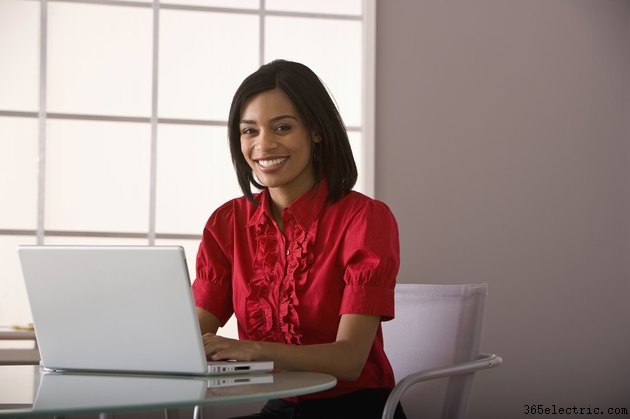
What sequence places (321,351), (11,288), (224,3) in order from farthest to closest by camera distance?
(224,3) < (11,288) < (321,351)

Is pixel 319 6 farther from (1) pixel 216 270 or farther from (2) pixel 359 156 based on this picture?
(1) pixel 216 270

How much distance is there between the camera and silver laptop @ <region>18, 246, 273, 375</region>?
1.44 meters

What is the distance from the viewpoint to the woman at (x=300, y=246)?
1946 mm

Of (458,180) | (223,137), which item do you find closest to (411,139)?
(458,180)

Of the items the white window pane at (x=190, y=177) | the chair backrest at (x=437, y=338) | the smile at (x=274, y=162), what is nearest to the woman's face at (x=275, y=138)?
the smile at (x=274, y=162)

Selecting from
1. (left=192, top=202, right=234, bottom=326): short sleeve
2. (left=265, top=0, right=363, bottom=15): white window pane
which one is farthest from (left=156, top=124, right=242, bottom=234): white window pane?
(left=192, top=202, right=234, bottom=326): short sleeve

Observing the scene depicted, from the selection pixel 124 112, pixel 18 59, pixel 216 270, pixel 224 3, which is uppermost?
pixel 224 3

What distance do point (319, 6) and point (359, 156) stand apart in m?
0.69

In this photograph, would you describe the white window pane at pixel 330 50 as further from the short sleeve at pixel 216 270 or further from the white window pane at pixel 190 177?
the short sleeve at pixel 216 270

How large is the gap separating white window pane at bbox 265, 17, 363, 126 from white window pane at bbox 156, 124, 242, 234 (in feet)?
1.61

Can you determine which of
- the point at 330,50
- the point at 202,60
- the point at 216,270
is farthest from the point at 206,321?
the point at 330,50

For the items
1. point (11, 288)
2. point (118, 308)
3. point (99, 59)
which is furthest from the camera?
point (99, 59)

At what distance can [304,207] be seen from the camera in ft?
6.97

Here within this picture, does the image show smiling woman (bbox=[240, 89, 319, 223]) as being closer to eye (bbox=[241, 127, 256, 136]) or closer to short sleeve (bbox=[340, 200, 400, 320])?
eye (bbox=[241, 127, 256, 136])
